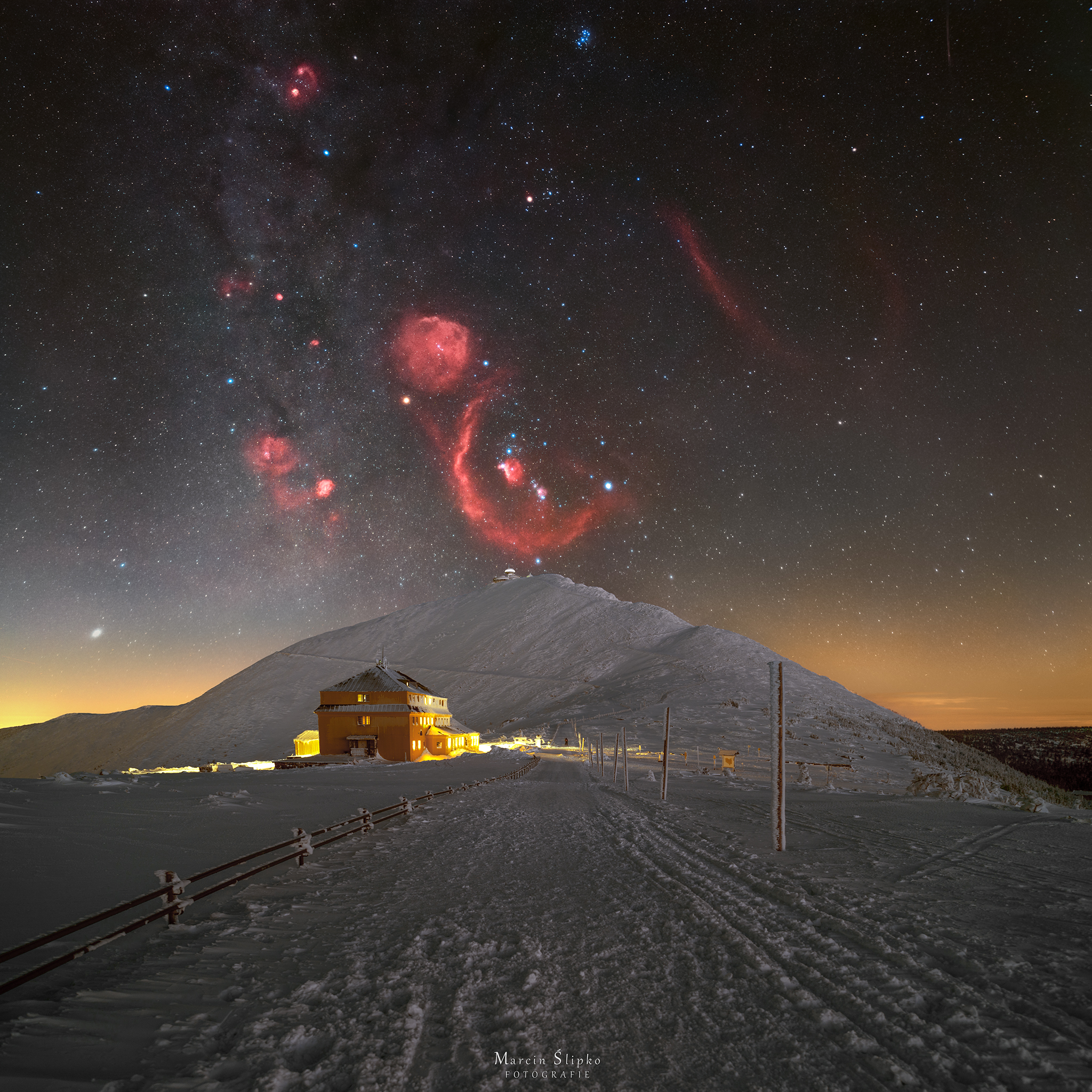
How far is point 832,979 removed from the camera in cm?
612

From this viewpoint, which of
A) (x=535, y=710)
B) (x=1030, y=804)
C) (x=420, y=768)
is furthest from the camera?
(x=535, y=710)

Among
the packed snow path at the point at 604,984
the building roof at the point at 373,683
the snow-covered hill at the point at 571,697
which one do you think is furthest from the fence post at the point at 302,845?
the snow-covered hill at the point at 571,697

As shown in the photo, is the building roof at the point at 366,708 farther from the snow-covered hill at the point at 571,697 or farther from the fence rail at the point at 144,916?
the fence rail at the point at 144,916

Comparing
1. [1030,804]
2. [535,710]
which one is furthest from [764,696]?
[1030,804]

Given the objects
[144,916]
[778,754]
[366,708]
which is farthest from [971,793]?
[366,708]

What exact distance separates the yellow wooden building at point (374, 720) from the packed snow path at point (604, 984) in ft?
174

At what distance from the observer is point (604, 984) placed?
6.14 m

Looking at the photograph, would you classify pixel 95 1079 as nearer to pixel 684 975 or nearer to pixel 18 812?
pixel 684 975

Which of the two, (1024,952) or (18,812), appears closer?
(1024,952)

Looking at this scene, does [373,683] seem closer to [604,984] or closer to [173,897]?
[173,897]

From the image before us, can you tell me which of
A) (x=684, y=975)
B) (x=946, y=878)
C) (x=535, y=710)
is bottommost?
(x=535, y=710)

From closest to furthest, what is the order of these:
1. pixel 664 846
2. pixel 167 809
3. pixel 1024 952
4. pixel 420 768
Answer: pixel 1024 952 → pixel 664 846 → pixel 167 809 → pixel 420 768

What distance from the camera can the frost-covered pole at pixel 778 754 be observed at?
43.1ft

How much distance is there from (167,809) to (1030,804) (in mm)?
30412
